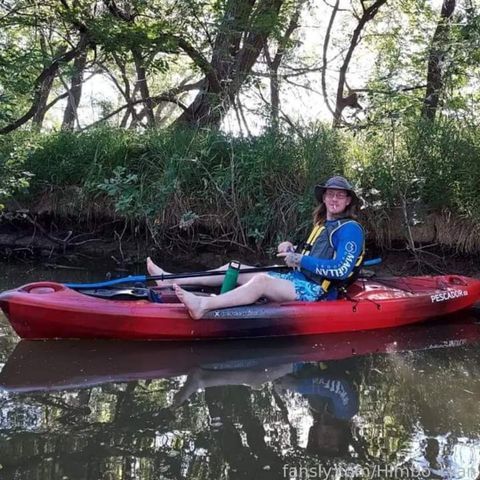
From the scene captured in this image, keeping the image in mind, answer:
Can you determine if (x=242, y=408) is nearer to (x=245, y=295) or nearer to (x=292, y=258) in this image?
(x=245, y=295)

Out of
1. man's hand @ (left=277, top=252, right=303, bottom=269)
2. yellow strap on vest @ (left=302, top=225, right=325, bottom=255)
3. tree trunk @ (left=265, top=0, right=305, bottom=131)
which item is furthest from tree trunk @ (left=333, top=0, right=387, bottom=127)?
man's hand @ (left=277, top=252, right=303, bottom=269)

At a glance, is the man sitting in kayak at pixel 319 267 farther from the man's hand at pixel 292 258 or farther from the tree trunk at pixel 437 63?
the tree trunk at pixel 437 63

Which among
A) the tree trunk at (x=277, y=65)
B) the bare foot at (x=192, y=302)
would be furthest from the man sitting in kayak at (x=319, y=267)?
the tree trunk at (x=277, y=65)

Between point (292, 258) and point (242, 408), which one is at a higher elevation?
point (292, 258)

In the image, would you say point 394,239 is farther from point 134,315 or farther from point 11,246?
point 11,246

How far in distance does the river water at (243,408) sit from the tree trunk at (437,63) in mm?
3485

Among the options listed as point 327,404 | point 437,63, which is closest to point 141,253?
point 327,404

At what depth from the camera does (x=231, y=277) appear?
456 centimetres

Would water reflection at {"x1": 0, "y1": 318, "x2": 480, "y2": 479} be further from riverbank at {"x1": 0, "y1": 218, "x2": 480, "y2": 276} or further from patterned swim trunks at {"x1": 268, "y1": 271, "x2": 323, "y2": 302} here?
riverbank at {"x1": 0, "y1": 218, "x2": 480, "y2": 276}

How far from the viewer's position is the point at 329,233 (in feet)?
14.9

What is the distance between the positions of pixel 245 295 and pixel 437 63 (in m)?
4.50

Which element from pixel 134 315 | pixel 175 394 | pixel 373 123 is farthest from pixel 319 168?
pixel 175 394

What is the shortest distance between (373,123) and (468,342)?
2.99 m

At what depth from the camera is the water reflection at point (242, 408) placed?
264 centimetres
